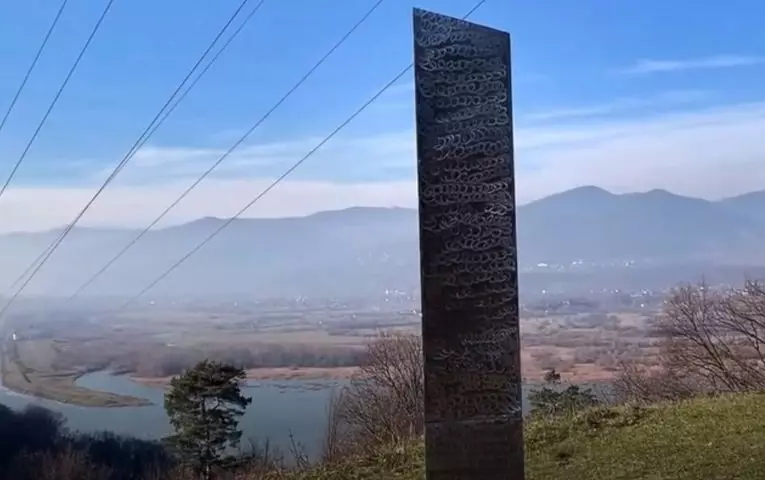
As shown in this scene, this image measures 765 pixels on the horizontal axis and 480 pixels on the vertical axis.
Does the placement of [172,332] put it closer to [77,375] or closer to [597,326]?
[77,375]

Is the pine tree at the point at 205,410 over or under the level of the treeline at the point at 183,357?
under

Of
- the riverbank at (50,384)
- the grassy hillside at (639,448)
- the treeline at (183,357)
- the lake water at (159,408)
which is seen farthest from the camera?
the treeline at (183,357)

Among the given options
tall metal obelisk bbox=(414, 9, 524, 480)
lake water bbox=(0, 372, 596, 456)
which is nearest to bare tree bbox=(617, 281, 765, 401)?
lake water bbox=(0, 372, 596, 456)

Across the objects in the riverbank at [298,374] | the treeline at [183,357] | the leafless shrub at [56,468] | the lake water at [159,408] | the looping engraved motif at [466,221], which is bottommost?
the leafless shrub at [56,468]

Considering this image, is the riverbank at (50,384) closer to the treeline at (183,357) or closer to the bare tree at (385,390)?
the treeline at (183,357)

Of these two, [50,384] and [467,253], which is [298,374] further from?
[467,253]

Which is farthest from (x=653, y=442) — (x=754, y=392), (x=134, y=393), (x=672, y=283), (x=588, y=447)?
(x=672, y=283)

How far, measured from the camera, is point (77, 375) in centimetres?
1155

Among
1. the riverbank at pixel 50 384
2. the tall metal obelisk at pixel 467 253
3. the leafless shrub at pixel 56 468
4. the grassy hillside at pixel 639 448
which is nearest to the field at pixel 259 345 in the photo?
the riverbank at pixel 50 384

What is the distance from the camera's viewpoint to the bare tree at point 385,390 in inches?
383

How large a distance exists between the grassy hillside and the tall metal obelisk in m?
2.20

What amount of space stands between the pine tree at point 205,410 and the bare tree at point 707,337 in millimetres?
5960

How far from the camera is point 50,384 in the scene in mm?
11211

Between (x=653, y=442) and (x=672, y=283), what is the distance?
9.51 meters
